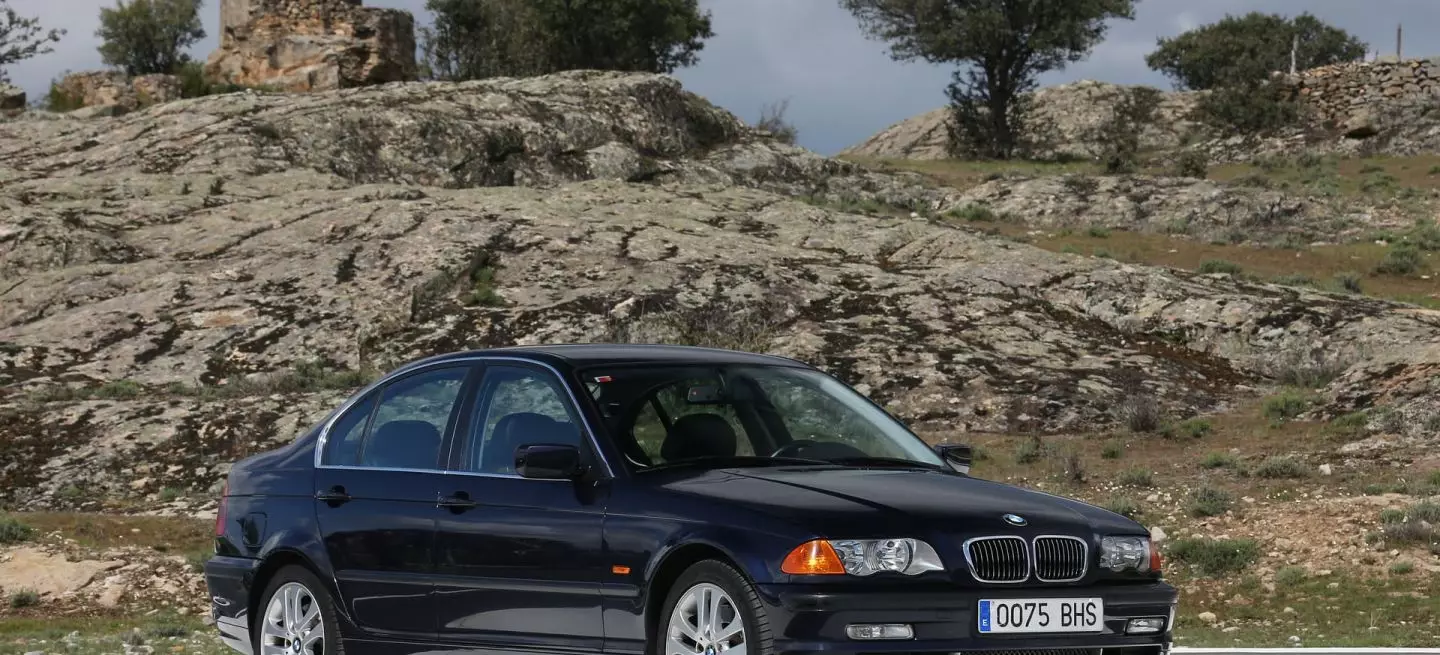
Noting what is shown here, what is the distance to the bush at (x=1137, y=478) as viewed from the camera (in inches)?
687

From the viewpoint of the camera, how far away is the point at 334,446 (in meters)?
8.11

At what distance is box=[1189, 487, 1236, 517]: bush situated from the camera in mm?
16188

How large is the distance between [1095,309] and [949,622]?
18.2 m

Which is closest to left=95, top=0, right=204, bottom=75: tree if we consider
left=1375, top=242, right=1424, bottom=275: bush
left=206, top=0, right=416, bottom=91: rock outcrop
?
left=206, top=0, right=416, bottom=91: rock outcrop

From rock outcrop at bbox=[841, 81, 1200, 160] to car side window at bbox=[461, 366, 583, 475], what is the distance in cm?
5321

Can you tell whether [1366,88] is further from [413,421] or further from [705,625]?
[705,625]

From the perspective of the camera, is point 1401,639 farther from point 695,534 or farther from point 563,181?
point 563,181

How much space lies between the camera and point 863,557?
593cm

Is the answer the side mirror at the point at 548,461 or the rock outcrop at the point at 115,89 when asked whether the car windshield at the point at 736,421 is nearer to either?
the side mirror at the point at 548,461

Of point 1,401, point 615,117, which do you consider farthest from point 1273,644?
point 615,117

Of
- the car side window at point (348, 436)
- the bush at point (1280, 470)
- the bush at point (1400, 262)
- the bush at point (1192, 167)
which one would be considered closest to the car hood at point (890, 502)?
the car side window at point (348, 436)

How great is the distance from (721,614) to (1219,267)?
24.7 meters

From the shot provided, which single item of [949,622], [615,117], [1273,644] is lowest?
[1273,644]

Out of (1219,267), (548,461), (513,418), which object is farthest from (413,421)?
(1219,267)
